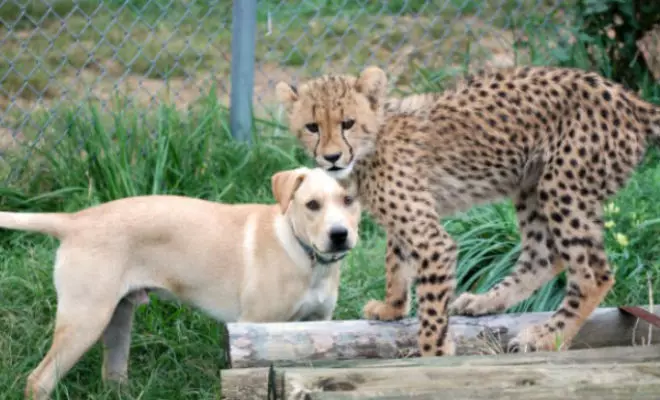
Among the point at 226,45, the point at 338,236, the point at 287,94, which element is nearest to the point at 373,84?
the point at 287,94

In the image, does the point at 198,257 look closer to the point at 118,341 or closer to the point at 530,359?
the point at 118,341

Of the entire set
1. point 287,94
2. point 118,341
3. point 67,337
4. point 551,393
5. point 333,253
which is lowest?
point 118,341

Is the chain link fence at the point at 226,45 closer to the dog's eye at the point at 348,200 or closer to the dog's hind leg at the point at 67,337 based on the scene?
the dog's eye at the point at 348,200

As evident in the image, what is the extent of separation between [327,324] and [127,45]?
17.1 ft

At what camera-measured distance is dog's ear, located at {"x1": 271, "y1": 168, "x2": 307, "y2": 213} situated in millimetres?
4227

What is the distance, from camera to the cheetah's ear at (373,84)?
14.7ft

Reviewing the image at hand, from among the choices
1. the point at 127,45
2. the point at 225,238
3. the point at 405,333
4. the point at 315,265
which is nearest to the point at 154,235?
the point at 225,238

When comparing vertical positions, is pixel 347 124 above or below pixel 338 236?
above

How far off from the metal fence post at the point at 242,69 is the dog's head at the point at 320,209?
6.76ft

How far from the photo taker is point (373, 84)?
14.8ft

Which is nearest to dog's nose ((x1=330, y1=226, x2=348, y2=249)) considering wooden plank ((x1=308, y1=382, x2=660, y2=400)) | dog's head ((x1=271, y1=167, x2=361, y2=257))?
dog's head ((x1=271, y1=167, x2=361, y2=257))

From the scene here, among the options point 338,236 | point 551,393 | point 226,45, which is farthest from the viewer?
point 226,45

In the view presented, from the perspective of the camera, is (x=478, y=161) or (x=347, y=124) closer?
(x=347, y=124)

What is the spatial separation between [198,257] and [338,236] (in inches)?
24.0
